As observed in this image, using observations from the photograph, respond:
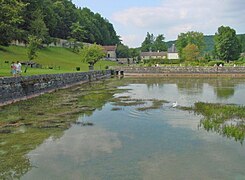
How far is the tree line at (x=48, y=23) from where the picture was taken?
2789 cm

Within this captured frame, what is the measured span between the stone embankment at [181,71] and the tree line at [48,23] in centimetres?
2078

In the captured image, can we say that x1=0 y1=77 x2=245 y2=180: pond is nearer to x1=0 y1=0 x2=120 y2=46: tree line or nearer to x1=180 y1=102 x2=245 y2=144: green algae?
x1=180 y1=102 x2=245 y2=144: green algae

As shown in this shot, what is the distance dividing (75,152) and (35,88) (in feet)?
56.3

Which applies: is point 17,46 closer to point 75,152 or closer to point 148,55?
point 75,152

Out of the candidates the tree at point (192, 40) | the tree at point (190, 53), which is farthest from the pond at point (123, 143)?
the tree at point (192, 40)

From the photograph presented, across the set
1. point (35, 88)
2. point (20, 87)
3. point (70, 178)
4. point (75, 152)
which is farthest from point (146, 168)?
→ point (35, 88)

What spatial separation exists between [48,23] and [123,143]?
78747mm

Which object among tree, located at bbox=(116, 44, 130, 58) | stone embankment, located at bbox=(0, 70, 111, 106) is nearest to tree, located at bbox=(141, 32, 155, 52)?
tree, located at bbox=(116, 44, 130, 58)

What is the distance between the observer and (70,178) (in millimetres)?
8070

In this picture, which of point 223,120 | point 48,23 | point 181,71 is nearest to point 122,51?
point 48,23

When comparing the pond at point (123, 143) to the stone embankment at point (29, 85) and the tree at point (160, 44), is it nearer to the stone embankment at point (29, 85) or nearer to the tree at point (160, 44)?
the stone embankment at point (29, 85)

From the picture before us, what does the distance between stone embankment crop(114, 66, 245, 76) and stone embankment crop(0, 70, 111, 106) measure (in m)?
27.9

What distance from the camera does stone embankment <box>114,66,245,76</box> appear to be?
61559 mm

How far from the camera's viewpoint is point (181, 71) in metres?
64.8
